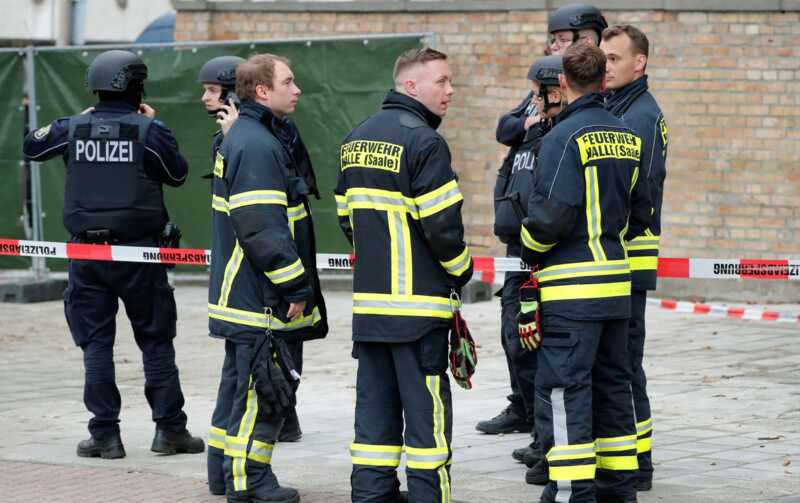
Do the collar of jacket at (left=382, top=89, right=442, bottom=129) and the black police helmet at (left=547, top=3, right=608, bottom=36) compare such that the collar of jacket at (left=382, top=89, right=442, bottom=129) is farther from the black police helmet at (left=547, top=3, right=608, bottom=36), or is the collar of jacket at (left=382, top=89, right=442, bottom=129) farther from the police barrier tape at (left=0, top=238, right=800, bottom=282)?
the black police helmet at (left=547, top=3, right=608, bottom=36)

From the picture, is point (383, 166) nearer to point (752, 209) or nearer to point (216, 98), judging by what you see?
point (216, 98)

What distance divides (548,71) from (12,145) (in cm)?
898

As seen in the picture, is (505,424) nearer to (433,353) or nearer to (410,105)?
(433,353)

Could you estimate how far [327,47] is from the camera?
14211 mm

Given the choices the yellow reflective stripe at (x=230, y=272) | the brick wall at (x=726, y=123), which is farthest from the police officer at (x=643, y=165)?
the brick wall at (x=726, y=123)

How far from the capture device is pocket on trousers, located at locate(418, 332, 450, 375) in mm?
6250

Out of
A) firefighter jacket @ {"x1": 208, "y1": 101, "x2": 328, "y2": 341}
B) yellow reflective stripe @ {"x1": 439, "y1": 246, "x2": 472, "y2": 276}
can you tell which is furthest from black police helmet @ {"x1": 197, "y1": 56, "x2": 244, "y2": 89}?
yellow reflective stripe @ {"x1": 439, "y1": 246, "x2": 472, "y2": 276}

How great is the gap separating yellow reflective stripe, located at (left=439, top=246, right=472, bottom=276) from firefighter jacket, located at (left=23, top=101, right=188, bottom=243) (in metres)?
2.39

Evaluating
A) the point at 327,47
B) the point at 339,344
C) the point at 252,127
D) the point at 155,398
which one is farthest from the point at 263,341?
the point at 327,47

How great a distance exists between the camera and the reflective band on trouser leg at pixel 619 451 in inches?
258

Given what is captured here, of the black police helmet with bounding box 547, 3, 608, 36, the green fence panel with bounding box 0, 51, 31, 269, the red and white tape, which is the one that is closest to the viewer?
the black police helmet with bounding box 547, 3, 608, 36

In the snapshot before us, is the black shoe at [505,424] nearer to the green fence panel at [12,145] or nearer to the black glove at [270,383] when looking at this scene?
the black glove at [270,383]

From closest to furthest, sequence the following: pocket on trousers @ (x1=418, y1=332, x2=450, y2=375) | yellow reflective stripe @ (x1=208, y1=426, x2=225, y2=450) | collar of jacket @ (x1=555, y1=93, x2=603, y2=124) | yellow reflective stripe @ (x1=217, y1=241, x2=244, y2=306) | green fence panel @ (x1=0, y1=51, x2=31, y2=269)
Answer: pocket on trousers @ (x1=418, y1=332, x2=450, y2=375)
collar of jacket @ (x1=555, y1=93, x2=603, y2=124)
yellow reflective stripe @ (x1=217, y1=241, x2=244, y2=306)
yellow reflective stripe @ (x1=208, y1=426, x2=225, y2=450)
green fence panel @ (x1=0, y1=51, x2=31, y2=269)

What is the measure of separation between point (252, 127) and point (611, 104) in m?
1.80
